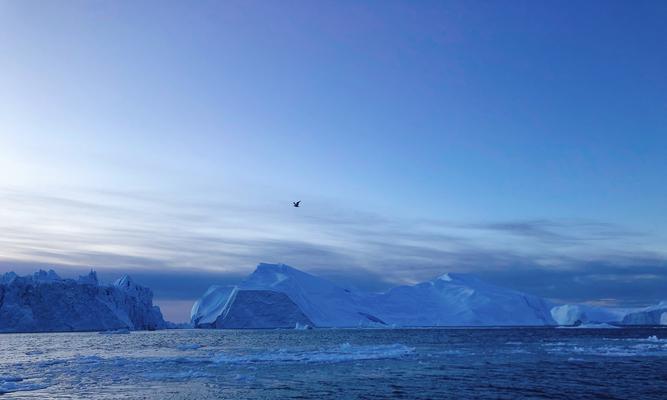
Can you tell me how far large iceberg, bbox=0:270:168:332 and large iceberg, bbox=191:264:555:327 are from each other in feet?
82.4

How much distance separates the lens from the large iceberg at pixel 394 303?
334 ft

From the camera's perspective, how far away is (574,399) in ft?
58.5

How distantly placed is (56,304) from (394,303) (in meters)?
78.8

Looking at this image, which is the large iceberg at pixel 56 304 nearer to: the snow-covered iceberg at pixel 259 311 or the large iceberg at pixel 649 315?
the snow-covered iceberg at pixel 259 311

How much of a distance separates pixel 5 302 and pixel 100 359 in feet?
150

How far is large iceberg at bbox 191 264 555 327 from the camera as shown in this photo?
101812 mm

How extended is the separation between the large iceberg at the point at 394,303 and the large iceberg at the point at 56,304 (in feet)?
82.4

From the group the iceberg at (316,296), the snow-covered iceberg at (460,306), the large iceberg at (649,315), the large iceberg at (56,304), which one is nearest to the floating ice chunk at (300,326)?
the iceberg at (316,296)

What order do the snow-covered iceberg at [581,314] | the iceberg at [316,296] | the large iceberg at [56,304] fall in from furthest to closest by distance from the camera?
the snow-covered iceberg at [581,314] < the iceberg at [316,296] < the large iceberg at [56,304]

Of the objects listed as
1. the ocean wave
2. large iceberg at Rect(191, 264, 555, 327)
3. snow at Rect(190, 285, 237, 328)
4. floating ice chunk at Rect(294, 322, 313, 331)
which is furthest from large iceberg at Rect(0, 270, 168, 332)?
the ocean wave

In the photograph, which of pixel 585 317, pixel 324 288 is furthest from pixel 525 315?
pixel 324 288

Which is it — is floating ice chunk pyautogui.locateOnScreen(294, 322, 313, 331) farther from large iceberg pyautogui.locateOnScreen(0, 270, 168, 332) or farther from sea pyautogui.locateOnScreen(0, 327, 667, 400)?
sea pyautogui.locateOnScreen(0, 327, 667, 400)

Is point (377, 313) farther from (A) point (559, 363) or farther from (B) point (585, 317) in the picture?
(A) point (559, 363)

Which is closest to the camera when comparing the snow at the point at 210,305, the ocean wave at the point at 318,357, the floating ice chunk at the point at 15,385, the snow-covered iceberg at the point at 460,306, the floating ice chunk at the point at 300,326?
the floating ice chunk at the point at 15,385
